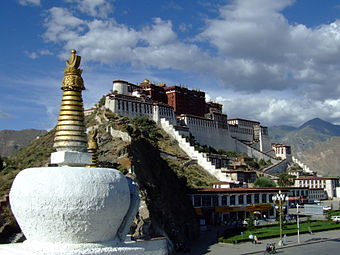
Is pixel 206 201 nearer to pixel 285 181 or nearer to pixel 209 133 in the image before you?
pixel 285 181

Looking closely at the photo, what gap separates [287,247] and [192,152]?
4125cm

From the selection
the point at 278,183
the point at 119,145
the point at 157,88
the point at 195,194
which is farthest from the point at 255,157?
the point at 119,145

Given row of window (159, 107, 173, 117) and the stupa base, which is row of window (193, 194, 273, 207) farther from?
the stupa base

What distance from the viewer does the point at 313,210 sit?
3900 centimetres

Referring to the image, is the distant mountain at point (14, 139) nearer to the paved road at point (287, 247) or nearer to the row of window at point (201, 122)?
the row of window at point (201, 122)

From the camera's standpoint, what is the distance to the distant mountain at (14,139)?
127675 mm

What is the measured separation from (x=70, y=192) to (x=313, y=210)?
3340 cm

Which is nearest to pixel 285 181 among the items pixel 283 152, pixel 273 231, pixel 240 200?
pixel 283 152

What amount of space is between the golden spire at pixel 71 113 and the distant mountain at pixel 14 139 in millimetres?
117710

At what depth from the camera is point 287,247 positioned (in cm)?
3262

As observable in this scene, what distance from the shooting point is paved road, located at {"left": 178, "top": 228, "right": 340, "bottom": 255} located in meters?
30.8

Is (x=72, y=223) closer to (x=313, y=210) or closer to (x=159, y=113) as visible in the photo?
(x=313, y=210)

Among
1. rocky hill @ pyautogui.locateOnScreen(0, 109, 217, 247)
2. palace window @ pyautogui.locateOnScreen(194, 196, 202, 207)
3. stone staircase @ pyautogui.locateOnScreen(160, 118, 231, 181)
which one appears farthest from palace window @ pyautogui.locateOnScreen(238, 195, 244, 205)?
stone staircase @ pyautogui.locateOnScreen(160, 118, 231, 181)

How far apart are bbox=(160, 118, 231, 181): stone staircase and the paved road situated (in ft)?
94.5
